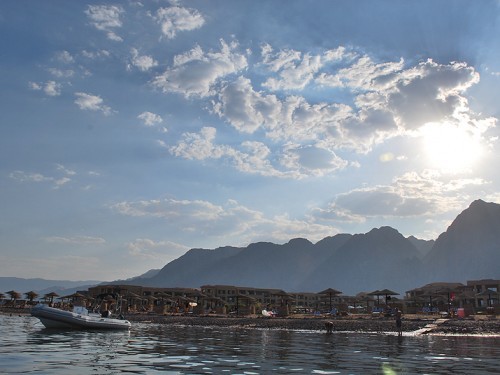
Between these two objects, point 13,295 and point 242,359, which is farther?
point 13,295

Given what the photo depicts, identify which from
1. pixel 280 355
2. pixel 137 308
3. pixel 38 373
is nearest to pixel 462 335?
pixel 280 355

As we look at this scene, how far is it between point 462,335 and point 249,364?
76.5ft

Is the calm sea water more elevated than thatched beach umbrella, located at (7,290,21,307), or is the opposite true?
thatched beach umbrella, located at (7,290,21,307)

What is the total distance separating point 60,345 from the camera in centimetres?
2367

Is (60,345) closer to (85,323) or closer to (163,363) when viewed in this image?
(163,363)

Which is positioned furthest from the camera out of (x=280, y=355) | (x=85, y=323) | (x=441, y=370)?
(x=85, y=323)

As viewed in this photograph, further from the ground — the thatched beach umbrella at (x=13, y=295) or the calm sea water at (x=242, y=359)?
the thatched beach umbrella at (x=13, y=295)

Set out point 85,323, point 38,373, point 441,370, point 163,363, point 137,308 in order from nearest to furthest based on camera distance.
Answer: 1. point 38,373
2. point 441,370
3. point 163,363
4. point 85,323
5. point 137,308

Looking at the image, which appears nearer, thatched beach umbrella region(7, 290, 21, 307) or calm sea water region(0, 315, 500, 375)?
calm sea water region(0, 315, 500, 375)

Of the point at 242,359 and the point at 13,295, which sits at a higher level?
the point at 13,295

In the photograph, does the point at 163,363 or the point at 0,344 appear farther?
the point at 0,344

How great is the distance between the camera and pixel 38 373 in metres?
13.9

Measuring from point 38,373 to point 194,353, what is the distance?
8028mm

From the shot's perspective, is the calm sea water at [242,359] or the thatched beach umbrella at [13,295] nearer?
the calm sea water at [242,359]
